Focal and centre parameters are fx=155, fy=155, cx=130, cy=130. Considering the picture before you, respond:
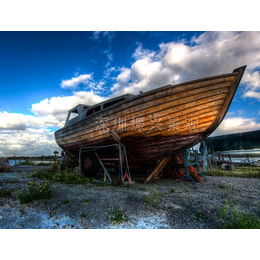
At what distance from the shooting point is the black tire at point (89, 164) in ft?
25.0

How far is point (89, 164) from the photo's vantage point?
7836 mm

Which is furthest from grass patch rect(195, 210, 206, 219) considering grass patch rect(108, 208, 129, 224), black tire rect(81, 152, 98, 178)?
black tire rect(81, 152, 98, 178)

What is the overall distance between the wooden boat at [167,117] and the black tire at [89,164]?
4.63ft

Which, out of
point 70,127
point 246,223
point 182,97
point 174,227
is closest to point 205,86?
point 182,97

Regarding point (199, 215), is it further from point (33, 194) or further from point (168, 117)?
point (33, 194)

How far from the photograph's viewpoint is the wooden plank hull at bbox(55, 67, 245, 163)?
4.66m

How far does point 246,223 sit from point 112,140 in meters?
4.75

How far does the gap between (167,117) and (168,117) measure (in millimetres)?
32

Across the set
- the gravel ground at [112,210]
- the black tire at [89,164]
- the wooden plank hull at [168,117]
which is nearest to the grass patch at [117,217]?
the gravel ground at [112,210]

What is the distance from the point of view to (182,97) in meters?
4.80

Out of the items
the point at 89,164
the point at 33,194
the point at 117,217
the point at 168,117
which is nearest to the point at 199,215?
the point at 117,217

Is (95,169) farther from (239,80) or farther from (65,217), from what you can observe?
(239,80)

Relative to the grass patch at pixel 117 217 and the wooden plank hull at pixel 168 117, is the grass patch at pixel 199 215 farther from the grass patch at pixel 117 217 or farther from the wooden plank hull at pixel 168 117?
the wooden plank hull at pixel 168 117

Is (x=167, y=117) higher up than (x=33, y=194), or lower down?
higher up
